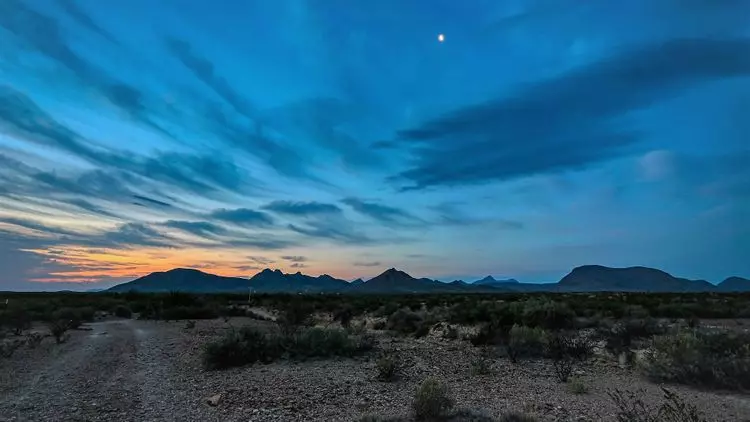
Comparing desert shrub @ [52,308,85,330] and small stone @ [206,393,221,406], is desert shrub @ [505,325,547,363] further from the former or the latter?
desert shrub @ [52,308,85,330]

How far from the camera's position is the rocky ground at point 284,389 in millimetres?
9750

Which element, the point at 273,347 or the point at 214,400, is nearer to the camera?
the point at 214,400

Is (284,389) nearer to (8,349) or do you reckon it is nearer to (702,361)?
(702,361)

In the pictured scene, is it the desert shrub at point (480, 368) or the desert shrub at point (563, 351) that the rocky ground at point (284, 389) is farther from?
the desert shrub at point (563, 351)

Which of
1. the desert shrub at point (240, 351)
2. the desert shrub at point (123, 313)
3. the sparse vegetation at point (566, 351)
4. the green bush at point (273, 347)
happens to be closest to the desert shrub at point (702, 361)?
the sparse vegetation at point (566, 351)

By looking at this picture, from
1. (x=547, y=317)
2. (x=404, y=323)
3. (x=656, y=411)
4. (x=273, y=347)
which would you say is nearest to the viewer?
(x=656, y=411)

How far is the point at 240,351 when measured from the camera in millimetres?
15008

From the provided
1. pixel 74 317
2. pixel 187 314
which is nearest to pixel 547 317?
pixel 187 314

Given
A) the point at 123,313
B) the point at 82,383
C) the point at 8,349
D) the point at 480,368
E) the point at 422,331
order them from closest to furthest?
the point at 82,383
the point at 480,368
the point at 8,349
the point at 422,331
the point at 123,313

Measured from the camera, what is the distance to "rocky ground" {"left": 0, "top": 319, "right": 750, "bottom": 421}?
9750mm

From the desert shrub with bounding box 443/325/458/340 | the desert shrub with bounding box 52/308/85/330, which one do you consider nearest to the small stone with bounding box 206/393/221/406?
the desert shrub with bounding box 443/325/458/340

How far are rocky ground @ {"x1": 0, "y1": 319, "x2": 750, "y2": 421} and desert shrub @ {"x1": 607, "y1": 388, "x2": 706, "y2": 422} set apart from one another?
0.35 meters

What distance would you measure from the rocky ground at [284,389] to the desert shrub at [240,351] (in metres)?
0.54

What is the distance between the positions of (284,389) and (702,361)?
33.5ft
